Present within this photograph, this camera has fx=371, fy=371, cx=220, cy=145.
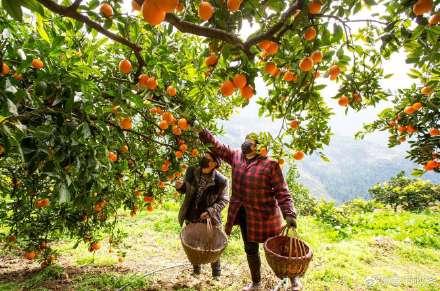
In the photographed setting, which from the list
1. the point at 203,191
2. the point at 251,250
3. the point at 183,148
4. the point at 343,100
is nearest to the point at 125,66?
the point at 183,148

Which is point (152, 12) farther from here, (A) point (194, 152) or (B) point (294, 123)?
(A) point (194, 152)

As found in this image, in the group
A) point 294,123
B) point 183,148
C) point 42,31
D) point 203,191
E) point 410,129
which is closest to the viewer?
point 42,31

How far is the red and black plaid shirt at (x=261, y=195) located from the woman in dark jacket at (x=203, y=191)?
0.44m

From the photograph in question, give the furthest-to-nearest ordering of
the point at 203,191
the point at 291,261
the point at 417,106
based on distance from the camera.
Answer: the point at 203,191 → the point at 417,106 → the point at 291,261

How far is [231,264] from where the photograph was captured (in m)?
5.59

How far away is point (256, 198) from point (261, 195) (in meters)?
0.07

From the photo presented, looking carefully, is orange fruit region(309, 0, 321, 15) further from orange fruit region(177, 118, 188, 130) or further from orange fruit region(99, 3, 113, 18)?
orange fruit region(177, 118, 188, 130)

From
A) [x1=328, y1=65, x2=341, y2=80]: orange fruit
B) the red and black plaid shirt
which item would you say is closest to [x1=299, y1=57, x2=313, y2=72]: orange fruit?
[x1=328, y1=65, x2=341, y2=80]: orange fruit

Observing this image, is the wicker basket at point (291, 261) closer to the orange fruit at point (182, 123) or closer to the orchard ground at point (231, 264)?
the orchard ground at point (231, 264)

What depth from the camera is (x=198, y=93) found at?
3.08 metres

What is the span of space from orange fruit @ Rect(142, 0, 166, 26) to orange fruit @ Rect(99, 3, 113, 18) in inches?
34.3

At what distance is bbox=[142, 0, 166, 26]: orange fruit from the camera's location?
1.20 meters

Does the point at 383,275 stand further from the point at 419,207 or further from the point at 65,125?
the point at 419,207

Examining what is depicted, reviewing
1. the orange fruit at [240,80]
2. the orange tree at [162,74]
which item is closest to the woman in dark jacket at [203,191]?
the orange tree at [162,74]
